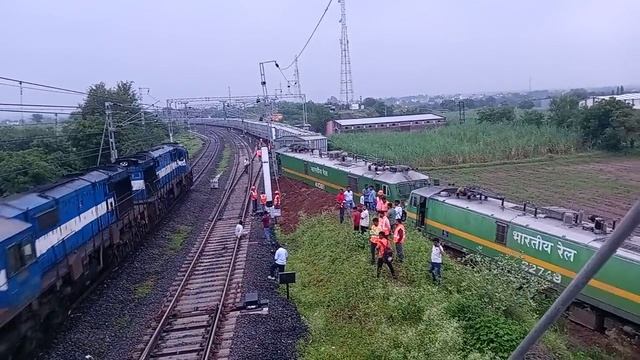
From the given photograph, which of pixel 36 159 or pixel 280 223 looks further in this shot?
pixel 36 159

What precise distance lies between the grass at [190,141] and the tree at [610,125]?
4212cm

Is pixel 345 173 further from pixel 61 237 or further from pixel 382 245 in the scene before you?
pixel 61 237

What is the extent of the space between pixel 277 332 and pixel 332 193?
18.1 metres

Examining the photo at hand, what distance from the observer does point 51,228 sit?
50.5ft

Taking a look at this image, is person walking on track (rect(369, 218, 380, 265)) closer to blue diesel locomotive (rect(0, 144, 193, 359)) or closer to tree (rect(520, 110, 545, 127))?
blue diesel locomotive (rect(0, 144, 193, 359))

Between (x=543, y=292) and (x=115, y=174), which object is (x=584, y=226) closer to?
(x=543, y=292)

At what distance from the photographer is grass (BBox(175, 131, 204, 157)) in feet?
207

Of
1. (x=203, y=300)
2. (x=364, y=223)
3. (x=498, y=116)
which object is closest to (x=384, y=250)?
(x=364, y=223)

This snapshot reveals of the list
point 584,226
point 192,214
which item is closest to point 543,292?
point 584,226

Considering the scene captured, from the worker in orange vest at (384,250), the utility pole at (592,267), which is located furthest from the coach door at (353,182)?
the utility pole at (592,267)

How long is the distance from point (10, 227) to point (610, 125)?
55643 mm

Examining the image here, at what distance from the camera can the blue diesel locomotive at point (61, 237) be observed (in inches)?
506

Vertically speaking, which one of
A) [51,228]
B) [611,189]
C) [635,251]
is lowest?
[611,189]

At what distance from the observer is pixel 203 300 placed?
655 inches
